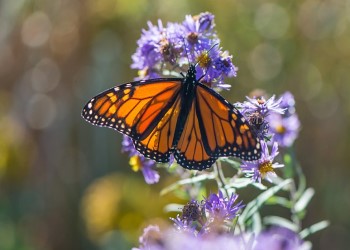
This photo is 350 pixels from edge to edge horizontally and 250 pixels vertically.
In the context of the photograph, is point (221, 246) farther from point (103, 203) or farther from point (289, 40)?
point (289, 40)

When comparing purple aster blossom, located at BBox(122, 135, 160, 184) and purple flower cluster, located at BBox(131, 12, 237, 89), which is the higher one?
purple flower cluster, located at BBox(131, 12, 237, 89)

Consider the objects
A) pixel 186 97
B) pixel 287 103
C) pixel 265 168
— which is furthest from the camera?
pixel 287 103

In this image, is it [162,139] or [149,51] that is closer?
[162,139]

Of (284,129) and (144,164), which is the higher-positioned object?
(284,129)

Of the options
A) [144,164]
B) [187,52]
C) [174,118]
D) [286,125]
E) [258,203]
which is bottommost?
[258,203]

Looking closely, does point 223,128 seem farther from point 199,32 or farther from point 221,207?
point 199,32

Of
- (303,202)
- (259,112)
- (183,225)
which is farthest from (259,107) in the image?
(303,202)

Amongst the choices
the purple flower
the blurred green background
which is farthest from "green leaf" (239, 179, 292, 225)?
the blurred green background

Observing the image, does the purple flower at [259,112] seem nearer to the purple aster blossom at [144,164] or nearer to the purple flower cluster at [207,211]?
the purple flower cluster at [207,211]

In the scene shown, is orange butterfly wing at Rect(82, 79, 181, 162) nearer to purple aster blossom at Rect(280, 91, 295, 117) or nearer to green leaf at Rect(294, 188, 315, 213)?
purple aster blossom at Rect(280, 91, 295, 117)
